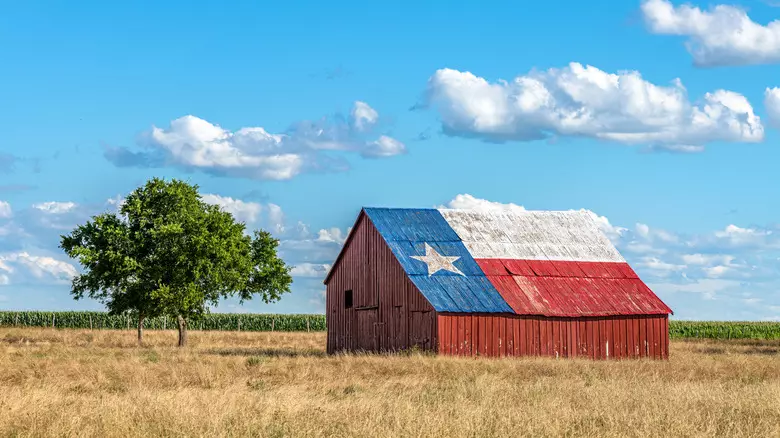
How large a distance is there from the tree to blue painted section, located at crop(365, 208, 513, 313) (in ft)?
41.8

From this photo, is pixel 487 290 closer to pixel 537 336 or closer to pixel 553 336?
pixel 537 336

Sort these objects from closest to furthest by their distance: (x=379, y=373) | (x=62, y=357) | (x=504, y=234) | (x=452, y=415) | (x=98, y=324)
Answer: (x=452, y=415), (x=379, y=373), (x=62, y=357), (x=504, y=234), (x=98, y=324)

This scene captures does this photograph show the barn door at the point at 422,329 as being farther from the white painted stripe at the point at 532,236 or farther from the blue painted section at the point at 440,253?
the white painted stripe at the point at 532,236

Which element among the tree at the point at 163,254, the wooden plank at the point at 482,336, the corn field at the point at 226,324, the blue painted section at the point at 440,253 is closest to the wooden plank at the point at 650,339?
the blue painted section at the point at 440,253

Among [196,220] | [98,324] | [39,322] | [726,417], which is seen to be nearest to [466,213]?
[196,220]

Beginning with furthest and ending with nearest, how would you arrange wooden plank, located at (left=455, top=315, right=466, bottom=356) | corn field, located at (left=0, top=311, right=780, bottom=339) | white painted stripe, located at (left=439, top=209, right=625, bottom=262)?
1. corn field, located at (left=0, top=311, right=780, bottom=339)
2. white painted stripe, located at (left=439, top=209, right=625, bottom=262)
3. wooden plank, located at (left=455, top=315, right=466, bottom=356)

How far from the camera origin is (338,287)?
47.3 meters

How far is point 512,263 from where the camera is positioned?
4359 cm

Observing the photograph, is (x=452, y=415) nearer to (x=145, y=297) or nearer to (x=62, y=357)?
(x=62, y=357)

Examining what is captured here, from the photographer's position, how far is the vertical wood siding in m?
39.1

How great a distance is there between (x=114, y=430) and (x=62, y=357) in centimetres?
2034

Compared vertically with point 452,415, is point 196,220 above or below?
above

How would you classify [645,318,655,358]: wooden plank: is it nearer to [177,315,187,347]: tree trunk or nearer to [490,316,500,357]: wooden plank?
[490,316,500,357]: wooden plank

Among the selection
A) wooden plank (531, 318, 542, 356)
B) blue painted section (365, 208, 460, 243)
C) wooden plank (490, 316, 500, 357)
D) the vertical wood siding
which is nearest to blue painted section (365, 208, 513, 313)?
blue painted section (365, 208, 460, 243)
